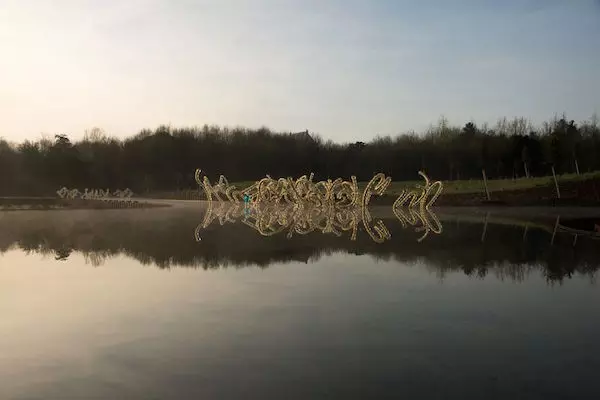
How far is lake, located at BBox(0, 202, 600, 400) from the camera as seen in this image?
12.7ft

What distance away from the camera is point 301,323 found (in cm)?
550

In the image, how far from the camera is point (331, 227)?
647 inches

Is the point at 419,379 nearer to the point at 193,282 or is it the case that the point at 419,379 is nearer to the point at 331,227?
the point at 193,282

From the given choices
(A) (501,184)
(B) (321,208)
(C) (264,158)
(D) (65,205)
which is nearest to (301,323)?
(B) (321,208)

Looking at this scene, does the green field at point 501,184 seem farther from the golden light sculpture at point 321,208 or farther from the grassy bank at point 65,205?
the grassy bank at point 65,205

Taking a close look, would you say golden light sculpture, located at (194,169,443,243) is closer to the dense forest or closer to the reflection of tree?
the reflection of tree

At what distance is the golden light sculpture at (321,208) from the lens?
16.4 meters

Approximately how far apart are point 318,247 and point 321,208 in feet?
53.8

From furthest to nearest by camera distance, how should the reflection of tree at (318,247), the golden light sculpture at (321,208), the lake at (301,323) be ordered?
the golden light sculpture at (321,208) < the reflection of tree at (318,247) < the lake at (301,323)

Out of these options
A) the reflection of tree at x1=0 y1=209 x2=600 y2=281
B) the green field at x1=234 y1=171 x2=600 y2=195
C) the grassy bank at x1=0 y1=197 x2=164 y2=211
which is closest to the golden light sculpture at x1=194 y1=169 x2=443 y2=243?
the reflection of tree at x1=0 y1=209 x2=600 y2=281

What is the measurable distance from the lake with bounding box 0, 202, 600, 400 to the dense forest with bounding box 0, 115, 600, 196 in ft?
101

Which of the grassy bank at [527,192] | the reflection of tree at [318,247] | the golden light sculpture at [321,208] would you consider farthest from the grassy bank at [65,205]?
the grassy bank at [527,192]

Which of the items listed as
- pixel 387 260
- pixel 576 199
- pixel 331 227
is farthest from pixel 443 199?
pixel 387 260

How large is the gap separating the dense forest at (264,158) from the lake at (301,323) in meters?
30.7
